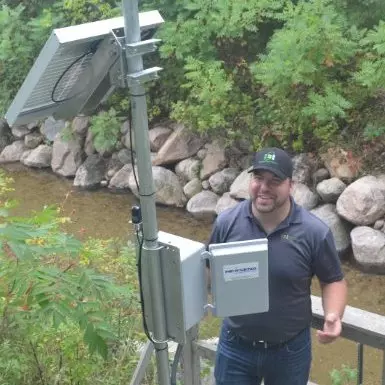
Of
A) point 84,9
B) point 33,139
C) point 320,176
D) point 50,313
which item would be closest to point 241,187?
point 320,176

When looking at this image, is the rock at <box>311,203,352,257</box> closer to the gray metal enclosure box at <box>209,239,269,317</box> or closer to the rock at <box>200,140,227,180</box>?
the rock at <box>200,140,227,180</box>

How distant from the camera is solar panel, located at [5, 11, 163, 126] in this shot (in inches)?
83.0

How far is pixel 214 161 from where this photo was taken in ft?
32.6

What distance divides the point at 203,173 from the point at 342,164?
229cm

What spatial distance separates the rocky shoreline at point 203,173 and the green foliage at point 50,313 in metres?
4.67

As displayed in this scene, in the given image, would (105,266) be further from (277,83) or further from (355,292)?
(277,83)

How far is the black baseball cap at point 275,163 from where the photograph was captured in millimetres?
2786

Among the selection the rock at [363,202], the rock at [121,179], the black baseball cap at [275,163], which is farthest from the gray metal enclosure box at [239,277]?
the rock at [121,179]

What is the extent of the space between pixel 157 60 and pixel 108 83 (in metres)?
9.31

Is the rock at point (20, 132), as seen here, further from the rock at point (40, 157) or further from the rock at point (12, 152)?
the rock at point (40, 157)

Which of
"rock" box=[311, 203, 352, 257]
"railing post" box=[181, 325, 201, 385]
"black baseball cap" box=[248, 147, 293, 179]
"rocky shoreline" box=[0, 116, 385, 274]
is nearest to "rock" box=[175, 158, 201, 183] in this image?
"rocky shoreline" box=[0, 116, 385, 274]

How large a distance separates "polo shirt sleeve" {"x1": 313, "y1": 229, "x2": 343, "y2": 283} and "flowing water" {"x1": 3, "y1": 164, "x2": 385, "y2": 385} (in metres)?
3.30

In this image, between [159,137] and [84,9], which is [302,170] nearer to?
[159,137]

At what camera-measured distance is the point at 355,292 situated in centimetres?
744
